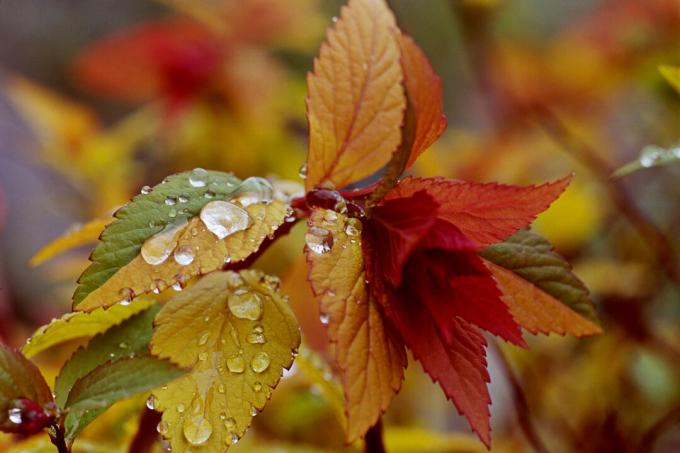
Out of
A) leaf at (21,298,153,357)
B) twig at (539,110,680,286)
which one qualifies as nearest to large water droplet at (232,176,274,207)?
leaf at (21,298,153,357)

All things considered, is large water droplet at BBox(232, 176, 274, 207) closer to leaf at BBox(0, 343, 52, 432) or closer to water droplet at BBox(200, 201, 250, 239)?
water droplet at BBox(200, 201, 250, 239)

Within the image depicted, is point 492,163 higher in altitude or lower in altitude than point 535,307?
lower

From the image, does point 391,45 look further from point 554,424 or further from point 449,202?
point 554,424

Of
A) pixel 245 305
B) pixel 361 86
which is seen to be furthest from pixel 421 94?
pixel 245 305

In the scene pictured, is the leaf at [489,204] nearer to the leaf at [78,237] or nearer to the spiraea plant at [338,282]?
the spiraea plant at [338,282]

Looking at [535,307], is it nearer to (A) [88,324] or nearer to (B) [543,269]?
(B) [543,269]

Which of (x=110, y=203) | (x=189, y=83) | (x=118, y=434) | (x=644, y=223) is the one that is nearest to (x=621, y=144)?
(x=644, y=223)
